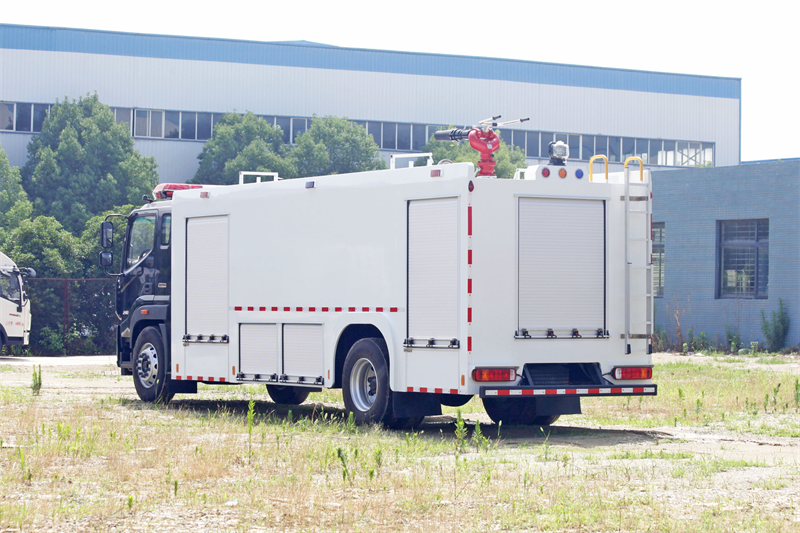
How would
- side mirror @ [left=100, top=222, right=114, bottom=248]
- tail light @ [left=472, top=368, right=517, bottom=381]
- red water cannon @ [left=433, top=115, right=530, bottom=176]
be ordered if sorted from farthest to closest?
side mirror @ [left=100, top=222, right=114, bottom=248]
red water cannon @ [left=433, top=115, right=530, bottom=176]
tail light @ [left=472, top=368, right=517, bottom=381]

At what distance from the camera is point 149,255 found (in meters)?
16.2

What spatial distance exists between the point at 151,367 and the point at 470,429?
5403 mm

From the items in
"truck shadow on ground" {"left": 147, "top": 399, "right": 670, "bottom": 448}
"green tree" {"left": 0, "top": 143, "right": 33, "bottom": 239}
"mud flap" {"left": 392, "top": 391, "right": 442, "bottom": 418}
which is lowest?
"truck shadow on ground" {"left": 147, "top": 399, "right": 670, "bottom": 448}

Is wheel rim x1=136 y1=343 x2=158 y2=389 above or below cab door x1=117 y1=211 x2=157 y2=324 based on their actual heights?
below

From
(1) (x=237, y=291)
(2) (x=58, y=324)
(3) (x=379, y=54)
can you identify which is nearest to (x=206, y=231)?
(1) (x=237, y=291)

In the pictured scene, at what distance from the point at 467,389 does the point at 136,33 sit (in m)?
46.8

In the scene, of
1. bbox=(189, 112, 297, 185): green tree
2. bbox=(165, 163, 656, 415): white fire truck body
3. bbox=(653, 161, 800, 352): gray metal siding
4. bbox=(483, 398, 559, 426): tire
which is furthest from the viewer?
bbox=(189, 112, 297, 185): green tree

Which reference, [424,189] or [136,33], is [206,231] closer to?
[424,189]

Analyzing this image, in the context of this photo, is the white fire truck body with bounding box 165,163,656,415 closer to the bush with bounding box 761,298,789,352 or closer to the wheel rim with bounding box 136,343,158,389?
the wheel rim with bounding box 136,343,158,389

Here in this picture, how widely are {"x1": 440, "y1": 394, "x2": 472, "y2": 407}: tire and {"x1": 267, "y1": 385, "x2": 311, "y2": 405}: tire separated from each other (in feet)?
13.9

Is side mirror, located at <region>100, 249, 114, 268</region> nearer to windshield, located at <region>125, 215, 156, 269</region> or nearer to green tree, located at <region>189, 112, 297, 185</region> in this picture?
windshield, located at <region>125, 215, 156, 269</region>

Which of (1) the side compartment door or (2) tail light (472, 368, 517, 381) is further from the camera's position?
(1) the side compartment door

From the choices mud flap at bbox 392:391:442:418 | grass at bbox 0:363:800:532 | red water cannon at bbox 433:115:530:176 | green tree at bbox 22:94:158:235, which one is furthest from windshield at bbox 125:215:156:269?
green tree at bbox 22:94:158:235

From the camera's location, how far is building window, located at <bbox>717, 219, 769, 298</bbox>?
2867 centimetres
